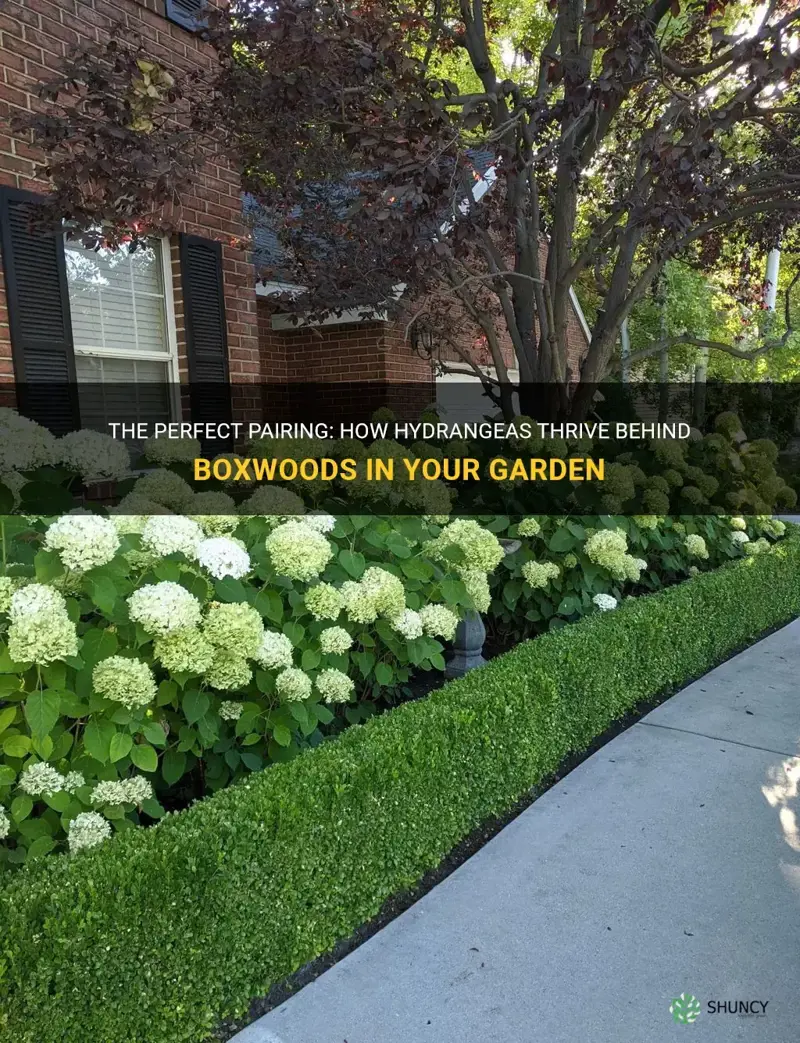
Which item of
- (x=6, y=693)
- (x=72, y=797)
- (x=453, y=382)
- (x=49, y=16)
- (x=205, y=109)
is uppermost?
(x=49, y=16)

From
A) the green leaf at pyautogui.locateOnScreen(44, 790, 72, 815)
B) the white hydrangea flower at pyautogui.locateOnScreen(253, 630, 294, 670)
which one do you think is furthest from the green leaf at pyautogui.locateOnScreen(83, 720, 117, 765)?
the white hydrangea flower at pyautogui.locateOnScreen(253, 630, 294, 670)

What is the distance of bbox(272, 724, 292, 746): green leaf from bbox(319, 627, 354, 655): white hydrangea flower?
0.29 meters

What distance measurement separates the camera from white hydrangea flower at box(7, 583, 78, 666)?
5.81 feet

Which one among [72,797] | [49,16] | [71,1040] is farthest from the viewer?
[49,16]

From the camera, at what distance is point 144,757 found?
6.41 feet

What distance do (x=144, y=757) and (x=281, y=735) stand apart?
0.47m

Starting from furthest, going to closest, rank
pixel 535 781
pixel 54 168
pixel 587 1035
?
pixel 54 168 → pixel 535 781 → pixel 587 1035

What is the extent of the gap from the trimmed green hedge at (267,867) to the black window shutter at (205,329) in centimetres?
343

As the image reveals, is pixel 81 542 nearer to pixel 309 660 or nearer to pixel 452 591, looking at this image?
pixel 309 660

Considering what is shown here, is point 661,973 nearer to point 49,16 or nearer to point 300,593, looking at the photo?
point 300,593

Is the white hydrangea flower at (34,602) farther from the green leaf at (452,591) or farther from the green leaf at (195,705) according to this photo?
the green leaf at (452,591)

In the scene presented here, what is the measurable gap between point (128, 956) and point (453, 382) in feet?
32.4

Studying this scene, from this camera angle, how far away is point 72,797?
1.94 metres

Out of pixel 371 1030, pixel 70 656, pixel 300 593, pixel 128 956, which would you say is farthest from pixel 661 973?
pixel 70 656
